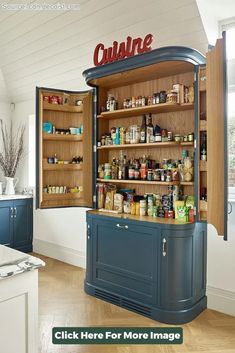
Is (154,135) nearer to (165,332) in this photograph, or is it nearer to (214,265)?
(214,265)

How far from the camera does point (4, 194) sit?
16.9 feet

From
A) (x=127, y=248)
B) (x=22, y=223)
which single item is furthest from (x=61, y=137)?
(x=22, y=223)

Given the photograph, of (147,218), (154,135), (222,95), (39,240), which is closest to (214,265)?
(147,218)

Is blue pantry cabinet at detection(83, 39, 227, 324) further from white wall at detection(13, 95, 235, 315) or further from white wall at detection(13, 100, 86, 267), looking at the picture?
white wall at detection(13, 100, 86, 267)

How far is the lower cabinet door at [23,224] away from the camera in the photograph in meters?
4.89

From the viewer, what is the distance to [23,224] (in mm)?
5004

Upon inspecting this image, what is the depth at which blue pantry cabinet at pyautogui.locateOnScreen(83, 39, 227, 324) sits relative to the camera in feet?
8.33

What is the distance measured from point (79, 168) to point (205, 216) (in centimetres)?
157

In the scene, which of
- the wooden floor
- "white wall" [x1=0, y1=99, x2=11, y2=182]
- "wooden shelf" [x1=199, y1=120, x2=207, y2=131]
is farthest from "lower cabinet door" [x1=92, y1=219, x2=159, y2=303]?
"white wall" [x1=0, y1=99, x2=11, y2=182]

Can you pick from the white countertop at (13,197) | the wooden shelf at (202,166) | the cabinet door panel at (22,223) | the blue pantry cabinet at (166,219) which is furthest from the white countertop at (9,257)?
the cabinet door panel at (22,223)

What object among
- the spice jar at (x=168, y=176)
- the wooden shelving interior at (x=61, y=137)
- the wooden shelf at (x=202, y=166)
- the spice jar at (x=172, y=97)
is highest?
the spice jar at (x=172, y=97)

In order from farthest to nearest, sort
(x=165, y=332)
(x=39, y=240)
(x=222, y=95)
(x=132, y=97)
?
1. (x=39, y=240)
2. (x=132, y=97)
3. (x=165, y=332)
4. (x=222, y=95)

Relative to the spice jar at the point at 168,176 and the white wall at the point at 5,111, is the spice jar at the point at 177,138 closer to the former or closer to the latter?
the spice jar at the point at 168,176

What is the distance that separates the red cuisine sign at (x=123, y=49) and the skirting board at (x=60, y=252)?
8.16 feet
